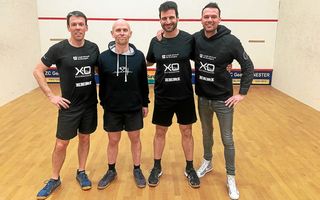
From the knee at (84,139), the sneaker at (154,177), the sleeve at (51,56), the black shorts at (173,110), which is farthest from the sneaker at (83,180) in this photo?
the sleeve at (51,56)

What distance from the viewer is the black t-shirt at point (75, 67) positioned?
2.20m

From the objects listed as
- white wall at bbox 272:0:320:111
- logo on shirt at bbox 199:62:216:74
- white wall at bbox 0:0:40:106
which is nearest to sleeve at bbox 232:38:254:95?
logo on shirt at bbox 199:62:216:74

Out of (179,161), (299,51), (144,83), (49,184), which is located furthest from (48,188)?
(299,51)

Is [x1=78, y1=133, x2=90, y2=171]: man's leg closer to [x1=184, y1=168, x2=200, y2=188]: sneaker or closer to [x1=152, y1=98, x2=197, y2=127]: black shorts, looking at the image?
[x1=152, y1=98, x2=197, y2=127]: black shorts

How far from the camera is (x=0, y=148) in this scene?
326cm

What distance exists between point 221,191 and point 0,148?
2.28 meters

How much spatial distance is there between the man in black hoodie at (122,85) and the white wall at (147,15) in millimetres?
4523

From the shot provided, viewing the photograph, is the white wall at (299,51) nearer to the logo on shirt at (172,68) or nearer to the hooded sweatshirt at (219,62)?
the hooded sweatshirt at (219,62)

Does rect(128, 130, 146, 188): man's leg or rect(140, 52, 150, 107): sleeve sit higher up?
rect(140, 52, 150, 107): sleeve

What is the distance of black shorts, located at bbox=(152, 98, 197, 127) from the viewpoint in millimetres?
2400

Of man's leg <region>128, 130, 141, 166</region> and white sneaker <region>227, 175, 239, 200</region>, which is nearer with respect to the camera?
white sneaker <region>227, 175, 239, 200</region>

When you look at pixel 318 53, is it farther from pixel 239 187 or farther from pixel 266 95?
pixel 239 187

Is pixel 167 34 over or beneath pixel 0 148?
over

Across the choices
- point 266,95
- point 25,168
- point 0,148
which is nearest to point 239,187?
point 25,168
